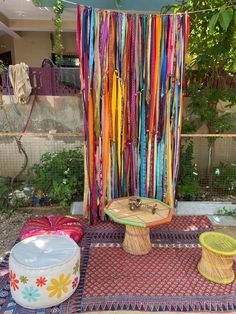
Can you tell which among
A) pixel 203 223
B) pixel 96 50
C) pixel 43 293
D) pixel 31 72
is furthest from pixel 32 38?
pixel 43 293

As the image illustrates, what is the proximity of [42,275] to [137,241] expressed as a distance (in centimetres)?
115

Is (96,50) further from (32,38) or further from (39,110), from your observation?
(32,38)

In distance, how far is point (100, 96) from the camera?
3402 millimetres

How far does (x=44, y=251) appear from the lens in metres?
2.44

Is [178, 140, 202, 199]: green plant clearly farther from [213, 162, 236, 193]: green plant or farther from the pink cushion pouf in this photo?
the pink cushion pouf

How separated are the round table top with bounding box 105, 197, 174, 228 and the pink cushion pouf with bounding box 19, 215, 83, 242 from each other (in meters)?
0.51

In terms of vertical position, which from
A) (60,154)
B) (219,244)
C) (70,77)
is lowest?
(219,244)

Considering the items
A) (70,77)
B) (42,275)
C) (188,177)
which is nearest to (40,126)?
(70,77)

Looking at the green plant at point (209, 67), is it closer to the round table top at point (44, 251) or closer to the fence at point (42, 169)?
the fence at point (42, 169)

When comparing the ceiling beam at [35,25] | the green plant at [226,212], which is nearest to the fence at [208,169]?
the green plant at [226,212]

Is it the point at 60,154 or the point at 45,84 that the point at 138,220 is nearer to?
the point at 60,154

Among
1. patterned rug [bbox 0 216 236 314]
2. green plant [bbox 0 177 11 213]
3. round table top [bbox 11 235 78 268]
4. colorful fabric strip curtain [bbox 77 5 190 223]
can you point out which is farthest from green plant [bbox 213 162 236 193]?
green plant [bbox 0 177 11 213]

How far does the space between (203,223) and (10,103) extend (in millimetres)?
3666

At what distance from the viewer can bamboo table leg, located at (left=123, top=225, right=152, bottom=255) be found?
2994mm
